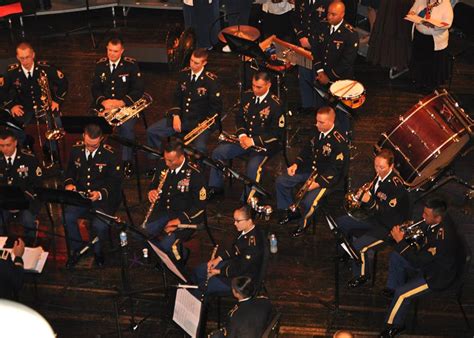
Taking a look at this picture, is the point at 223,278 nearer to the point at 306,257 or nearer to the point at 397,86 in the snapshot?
the point at 306,257

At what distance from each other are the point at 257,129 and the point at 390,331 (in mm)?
3469

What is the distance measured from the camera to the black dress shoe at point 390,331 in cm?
803

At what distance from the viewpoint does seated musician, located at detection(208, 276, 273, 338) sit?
Answer: 6.99m

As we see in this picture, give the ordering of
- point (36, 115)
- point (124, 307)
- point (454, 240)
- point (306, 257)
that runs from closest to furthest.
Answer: point (454, 240) → point (124, 307) → point (306, 257) → point (36, 115)

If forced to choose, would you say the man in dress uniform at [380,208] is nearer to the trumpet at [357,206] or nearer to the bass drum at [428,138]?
the trumpet at [357,206]

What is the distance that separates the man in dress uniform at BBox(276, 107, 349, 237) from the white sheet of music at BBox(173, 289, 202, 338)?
266 cm

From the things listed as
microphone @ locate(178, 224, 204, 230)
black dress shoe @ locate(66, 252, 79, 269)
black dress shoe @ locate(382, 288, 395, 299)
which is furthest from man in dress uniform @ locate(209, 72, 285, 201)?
black dress shoe @ locate(382, 288, 395, 299)

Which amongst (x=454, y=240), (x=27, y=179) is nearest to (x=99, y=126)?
(x=27, y=179)

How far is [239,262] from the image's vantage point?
8102 millimetres

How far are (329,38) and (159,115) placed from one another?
3006mm

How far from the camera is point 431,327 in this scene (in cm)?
823

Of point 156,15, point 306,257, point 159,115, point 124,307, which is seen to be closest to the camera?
point 124,307

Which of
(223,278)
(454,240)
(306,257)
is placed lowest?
(306,257)

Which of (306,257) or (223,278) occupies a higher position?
(223,278)
